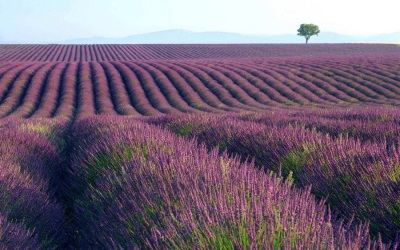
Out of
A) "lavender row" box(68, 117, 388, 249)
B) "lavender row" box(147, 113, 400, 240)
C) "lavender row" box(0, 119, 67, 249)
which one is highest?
"lavender row" box(68, 117, 388, 249)

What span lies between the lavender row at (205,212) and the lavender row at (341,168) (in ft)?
1.06

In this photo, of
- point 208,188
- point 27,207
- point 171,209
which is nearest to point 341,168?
point 208,188

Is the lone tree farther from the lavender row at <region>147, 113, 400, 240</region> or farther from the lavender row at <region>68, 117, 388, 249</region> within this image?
the lavender row at <region>68, 117, 388, 249</region>

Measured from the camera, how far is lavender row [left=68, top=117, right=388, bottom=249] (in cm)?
227

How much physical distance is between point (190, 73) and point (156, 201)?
33.3 meters

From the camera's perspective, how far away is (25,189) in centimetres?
451

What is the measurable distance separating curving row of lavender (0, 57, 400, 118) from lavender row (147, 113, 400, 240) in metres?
17.6

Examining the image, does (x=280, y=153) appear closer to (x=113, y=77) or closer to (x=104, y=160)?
(x=104, y=160)

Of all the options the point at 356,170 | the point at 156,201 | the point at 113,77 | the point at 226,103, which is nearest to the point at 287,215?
the point at 156,201

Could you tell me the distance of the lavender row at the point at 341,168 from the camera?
132 inches

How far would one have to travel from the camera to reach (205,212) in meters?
2.46

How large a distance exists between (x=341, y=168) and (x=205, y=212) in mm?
2078

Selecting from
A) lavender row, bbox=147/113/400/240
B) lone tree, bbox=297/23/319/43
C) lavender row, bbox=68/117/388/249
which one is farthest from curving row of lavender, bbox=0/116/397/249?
lone tree, bbox=297/23/319/43

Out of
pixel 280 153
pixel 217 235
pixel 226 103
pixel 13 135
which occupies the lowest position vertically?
pixel 226 103
